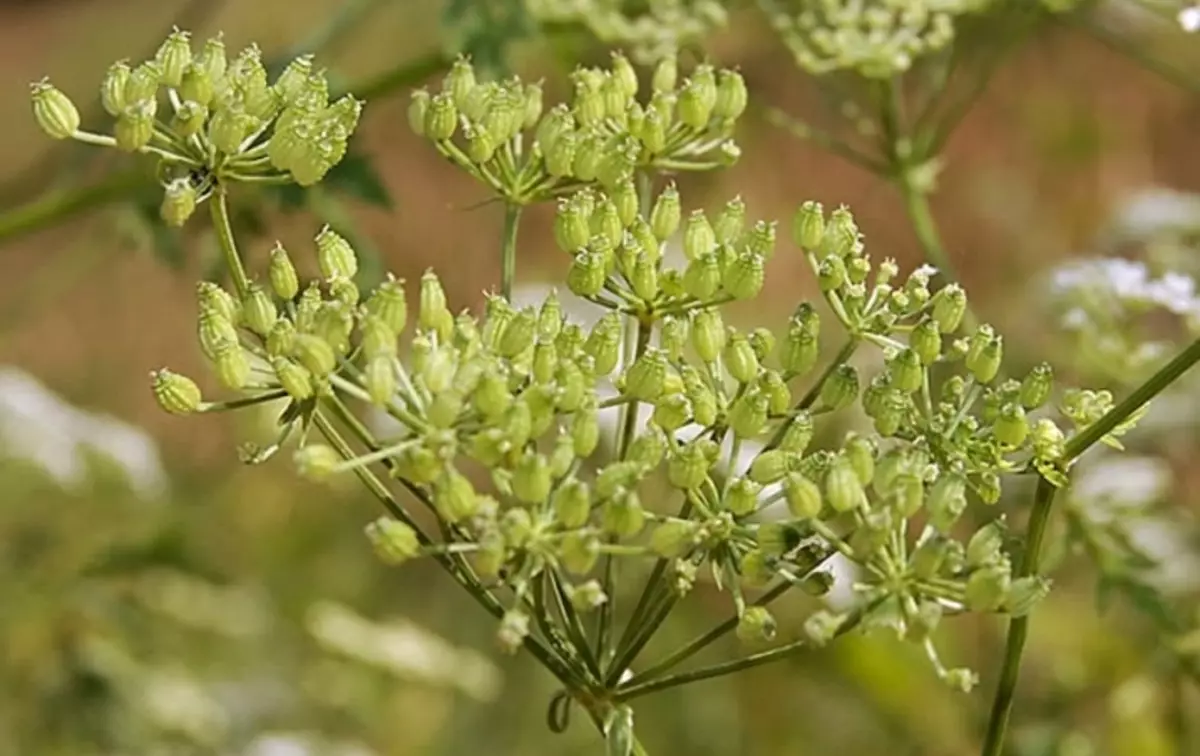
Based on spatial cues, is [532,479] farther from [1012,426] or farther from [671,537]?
[1012,426]

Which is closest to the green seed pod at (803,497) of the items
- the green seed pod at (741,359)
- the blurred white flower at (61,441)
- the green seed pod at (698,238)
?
the green seed pod at (741,359)

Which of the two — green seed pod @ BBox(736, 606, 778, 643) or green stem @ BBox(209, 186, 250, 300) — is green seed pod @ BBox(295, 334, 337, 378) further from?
green seed pod @ BBox(736, 606, 778, 643)

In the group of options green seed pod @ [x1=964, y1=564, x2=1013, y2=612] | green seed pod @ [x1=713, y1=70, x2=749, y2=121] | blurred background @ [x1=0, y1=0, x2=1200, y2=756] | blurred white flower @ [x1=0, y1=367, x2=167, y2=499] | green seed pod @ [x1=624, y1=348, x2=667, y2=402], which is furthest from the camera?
blurred white flower @ [x1=0, y1=367, x2=167, y2=499]

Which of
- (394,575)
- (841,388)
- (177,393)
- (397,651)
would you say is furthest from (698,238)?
(394,575)

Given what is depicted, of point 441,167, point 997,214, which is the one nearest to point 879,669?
point 997,214

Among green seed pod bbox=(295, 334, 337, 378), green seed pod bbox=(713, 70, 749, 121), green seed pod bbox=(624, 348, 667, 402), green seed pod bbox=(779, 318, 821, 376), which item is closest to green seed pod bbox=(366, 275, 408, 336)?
green seed pod bbox=(295, 334, 337, 378)

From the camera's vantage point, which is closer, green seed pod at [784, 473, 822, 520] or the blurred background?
green seed pod at [784, 473, 822, 520]

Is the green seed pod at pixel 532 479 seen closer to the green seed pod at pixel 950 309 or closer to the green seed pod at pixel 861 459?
the green seed pod at pixel 861 459
